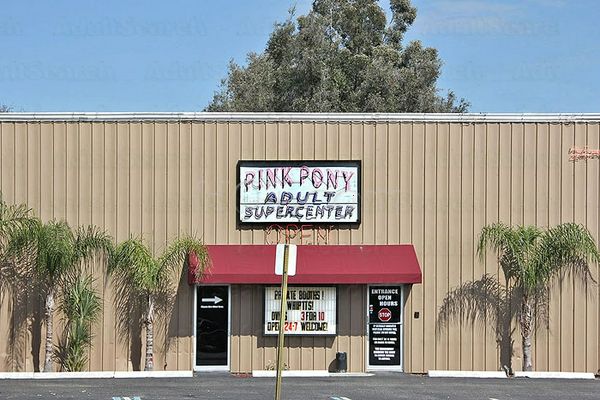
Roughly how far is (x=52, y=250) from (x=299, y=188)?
598cm

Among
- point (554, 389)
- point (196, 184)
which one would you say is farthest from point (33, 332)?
point (554, 389)

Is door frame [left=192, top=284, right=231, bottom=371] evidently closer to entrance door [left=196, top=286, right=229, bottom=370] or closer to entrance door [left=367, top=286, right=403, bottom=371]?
entrance door [left=196, top=286, right=229, bottom=370]

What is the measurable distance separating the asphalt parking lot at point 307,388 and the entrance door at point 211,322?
1622mm

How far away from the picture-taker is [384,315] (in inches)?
1030

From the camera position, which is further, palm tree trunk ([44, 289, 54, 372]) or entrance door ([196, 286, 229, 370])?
entrance door ([196, 286, 229, 370])

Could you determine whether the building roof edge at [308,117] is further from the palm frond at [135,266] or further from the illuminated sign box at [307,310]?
the illuminated sign box at [307,310]

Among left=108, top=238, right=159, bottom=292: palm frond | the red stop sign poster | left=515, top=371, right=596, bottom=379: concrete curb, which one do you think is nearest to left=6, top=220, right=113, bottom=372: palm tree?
left=108, top=238, right=159, bottom=292: palm frond

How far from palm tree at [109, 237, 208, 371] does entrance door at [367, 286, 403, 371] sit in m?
4.28

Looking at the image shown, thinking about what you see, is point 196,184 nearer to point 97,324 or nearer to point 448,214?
point 97,324

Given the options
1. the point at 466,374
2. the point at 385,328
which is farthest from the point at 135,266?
the point at 466,374

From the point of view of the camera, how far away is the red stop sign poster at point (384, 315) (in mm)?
26172

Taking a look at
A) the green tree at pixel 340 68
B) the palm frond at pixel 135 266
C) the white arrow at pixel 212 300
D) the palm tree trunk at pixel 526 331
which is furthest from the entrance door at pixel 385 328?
the green tree at pixel 340 68

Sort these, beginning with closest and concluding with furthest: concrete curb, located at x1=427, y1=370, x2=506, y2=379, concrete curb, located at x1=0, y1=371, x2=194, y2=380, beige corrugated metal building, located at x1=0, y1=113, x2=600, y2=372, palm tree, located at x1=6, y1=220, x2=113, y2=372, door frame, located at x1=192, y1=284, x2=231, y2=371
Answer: concrete curb, located at x1=0, y1=371, x2=194, y2=380
concrete curb, located at x1=427, y1=370, x2=506, y2=379
palm tree, located at x1=6, y1=220, x2=113, y2=372
door frame, located at x1=192, y1=284, x2=231, y2=371
beige corrugated metal building, located at x1=0, y1=113, x2=600, y2=372

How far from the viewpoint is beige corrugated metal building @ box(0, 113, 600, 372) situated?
26.2 meters
